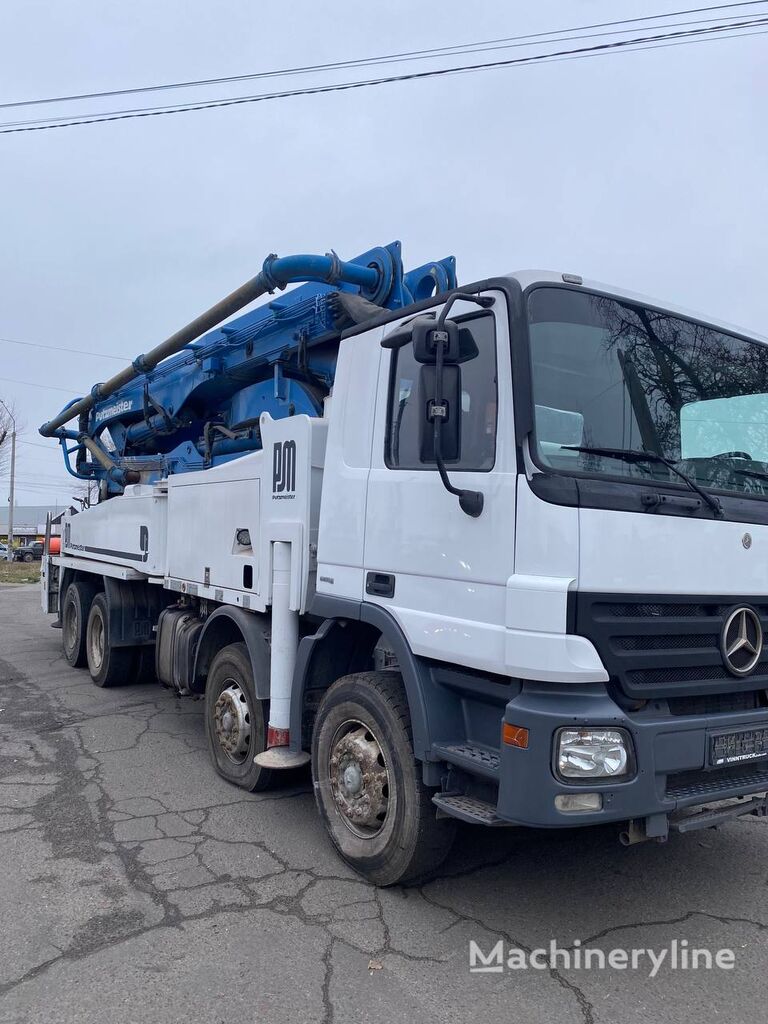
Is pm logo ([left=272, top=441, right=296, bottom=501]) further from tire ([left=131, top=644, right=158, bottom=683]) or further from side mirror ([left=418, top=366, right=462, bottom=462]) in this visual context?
tire ([left=131, top=644, right=158, bottom=683])

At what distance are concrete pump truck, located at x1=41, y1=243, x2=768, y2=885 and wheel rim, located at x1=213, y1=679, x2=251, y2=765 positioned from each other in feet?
0.37

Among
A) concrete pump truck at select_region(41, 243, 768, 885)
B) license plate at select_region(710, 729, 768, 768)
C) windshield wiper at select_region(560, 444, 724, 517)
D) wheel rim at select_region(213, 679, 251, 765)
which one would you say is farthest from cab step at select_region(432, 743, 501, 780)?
wheel rim at select_region(213, 679, 251, 765)

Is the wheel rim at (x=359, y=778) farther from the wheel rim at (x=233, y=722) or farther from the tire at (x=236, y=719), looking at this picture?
the wheel rim at (x=233, y=722)

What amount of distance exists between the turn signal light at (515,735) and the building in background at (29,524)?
866 cm

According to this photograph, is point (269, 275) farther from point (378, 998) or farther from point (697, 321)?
point (378, 998)

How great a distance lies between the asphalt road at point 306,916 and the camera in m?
3.00

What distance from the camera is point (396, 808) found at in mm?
3705

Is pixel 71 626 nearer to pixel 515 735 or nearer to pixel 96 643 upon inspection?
pixel 96 643

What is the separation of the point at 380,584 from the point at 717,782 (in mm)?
1683

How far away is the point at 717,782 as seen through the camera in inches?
132

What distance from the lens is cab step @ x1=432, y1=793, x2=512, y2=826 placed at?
10.5 feet

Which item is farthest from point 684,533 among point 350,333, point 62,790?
point 62,790

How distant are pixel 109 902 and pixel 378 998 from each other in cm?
145

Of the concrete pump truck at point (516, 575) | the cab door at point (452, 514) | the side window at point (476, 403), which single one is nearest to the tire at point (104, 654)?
the concrete pump truck at point (516, 575)
